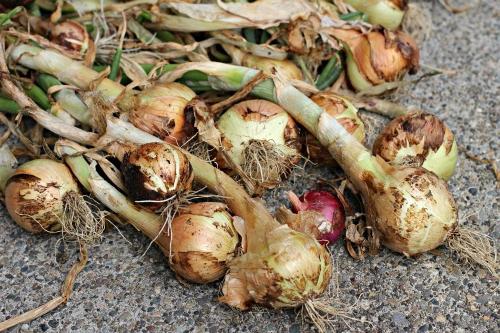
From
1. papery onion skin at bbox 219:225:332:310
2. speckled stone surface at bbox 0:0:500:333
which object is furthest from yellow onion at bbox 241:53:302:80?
papery onion skin at bbox 219:225:332:310

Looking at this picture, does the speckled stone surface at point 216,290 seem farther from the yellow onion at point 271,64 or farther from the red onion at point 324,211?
the yellow onion at point 271,64

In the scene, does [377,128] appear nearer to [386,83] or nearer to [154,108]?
[386,83]

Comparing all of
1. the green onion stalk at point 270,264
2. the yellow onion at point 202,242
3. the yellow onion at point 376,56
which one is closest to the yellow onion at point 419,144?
the yellow onion at point 376,56

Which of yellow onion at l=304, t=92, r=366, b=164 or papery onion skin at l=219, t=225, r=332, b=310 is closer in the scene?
papery onion skin at l=219, t=225, r=332, b=310

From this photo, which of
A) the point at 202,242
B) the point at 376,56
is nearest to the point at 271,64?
the point at 376,56

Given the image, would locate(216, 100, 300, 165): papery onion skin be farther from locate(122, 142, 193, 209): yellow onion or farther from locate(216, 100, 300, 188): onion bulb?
locate(122, 142, 193, 209): yellow onion
